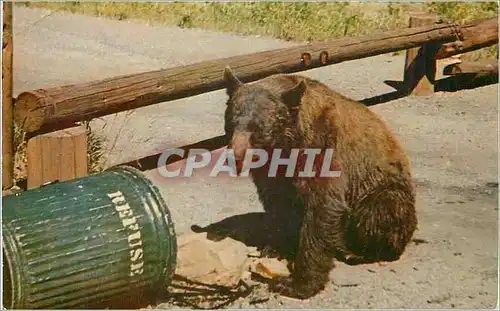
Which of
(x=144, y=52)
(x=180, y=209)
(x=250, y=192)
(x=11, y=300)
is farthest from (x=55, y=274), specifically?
(x=144, y=52)

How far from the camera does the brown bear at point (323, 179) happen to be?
15.9 feet

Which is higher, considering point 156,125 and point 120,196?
point 120,196

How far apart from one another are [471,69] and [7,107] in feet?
22.0

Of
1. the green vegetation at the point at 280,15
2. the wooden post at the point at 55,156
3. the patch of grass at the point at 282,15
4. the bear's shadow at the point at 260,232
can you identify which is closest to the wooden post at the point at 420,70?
the patch of grass at the point at 282,15

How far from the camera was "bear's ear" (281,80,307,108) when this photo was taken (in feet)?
15.7

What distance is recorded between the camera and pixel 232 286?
4898 mm

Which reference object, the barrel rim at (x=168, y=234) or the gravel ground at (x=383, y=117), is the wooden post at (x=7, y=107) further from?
the gravel ground at (x=383, y=117)

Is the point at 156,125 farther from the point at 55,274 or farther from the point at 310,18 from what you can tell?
the point at 310,18

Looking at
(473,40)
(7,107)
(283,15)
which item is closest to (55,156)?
(7,107)

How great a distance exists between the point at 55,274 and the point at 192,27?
10491 mm

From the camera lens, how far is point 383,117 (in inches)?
350

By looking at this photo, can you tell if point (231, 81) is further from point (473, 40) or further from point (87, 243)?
point (473, 40)

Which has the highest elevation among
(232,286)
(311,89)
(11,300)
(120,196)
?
(311,89)

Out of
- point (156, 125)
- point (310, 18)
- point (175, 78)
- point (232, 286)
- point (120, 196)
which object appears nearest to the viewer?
point (120, 196)
